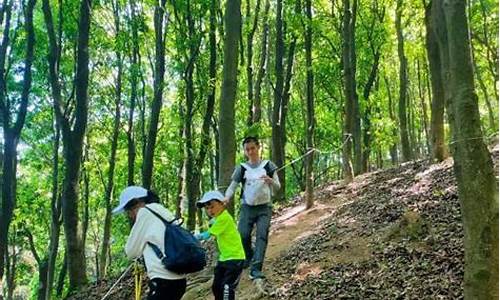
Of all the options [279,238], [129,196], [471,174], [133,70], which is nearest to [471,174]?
[471,174]

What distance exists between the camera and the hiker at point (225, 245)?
20.9 ft

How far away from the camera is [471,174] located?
4277mm

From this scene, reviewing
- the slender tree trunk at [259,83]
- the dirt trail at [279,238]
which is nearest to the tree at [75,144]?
the dirt trail at [279,238]

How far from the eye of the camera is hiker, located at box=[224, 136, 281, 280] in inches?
290

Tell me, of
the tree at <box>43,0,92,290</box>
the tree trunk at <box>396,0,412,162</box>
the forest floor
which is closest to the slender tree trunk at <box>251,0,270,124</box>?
the tree trunk at <box>396,0,412,162</box>

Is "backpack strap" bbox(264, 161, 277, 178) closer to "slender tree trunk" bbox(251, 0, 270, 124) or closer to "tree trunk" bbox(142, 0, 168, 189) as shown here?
"tree trunk" bbox(142, 0, 168, 189)

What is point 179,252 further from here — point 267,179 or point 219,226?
point 267,179

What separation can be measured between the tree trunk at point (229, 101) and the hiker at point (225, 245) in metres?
1.28

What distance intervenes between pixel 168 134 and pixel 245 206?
2050cm

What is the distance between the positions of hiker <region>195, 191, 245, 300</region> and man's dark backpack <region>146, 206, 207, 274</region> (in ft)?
3.88

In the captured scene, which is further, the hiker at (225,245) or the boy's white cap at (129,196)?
the hiker at (225,245)

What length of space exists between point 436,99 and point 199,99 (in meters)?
9.36

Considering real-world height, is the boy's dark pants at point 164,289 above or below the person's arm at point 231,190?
below

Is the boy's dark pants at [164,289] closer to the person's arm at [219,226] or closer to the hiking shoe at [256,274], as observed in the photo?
the person's arm at [219,226]
